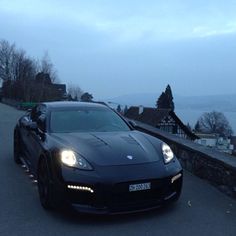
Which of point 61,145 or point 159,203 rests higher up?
point 61,145

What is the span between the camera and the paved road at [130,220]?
512 cm

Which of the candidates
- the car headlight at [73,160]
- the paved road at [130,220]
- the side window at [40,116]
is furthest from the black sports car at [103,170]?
the side window at [40,116]

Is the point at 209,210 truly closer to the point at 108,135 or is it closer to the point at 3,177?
the point at 108,135

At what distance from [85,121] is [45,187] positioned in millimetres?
1430

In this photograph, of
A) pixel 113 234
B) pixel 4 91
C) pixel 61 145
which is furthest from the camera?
pixel 4 91

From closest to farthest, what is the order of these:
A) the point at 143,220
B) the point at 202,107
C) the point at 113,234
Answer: the point at 113,234, the point at 143,220, the point at 202,107

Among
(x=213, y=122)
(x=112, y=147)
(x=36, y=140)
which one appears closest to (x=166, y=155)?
(x=112, y=147)

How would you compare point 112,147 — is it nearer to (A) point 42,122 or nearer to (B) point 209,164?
(A) point 42,122

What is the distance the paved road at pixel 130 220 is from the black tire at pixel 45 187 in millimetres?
112

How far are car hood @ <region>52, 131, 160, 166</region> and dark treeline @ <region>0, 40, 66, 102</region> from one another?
48.8m

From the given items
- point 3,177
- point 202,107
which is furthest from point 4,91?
point 3,177

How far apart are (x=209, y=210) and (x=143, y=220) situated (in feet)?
3.25

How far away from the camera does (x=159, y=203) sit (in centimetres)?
558

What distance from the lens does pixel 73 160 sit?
18.2 feet
